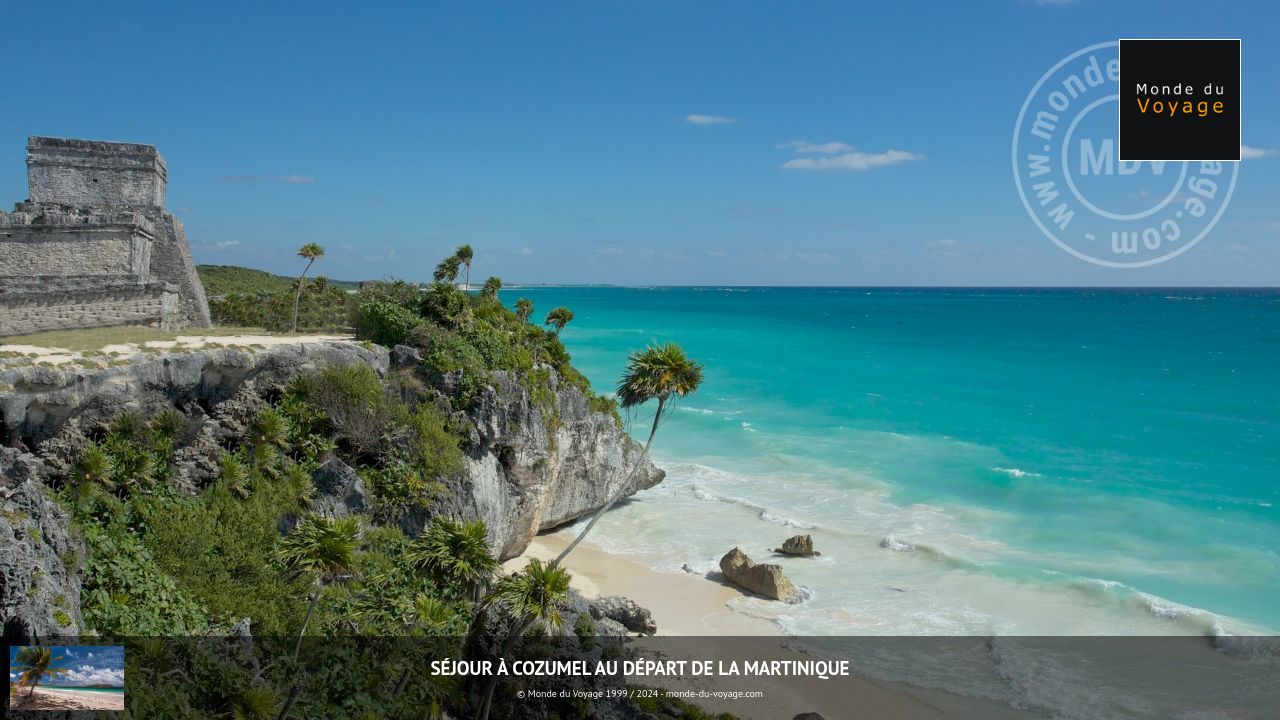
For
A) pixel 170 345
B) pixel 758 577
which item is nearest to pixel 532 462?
pixel 758 577

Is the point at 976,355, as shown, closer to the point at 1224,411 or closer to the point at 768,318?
the point at 1224,411

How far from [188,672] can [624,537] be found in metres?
15.4

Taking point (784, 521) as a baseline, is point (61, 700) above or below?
above

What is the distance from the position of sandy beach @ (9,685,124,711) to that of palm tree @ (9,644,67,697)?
0.29 feet

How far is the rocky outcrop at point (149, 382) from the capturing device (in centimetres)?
1439

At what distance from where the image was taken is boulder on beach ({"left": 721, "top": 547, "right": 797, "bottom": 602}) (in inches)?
810

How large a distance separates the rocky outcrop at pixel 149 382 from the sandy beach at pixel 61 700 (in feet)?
24.2

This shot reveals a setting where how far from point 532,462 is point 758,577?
7.20 metres

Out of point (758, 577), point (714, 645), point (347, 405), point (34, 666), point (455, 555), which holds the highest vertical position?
point (347, 405)

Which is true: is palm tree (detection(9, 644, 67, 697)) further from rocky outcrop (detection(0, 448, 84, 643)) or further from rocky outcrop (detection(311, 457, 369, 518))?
rocky outcrop (detection(311, 457, 369, 518))

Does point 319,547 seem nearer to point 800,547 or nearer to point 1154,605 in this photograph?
point 800,547

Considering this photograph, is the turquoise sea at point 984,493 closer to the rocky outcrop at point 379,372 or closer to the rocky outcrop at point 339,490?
the rocky outcrop at point 379,372

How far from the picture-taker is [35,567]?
34.7 feet

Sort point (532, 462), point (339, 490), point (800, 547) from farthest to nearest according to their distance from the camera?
point (800, 547) < point (532, 462) < point (339, 490)
